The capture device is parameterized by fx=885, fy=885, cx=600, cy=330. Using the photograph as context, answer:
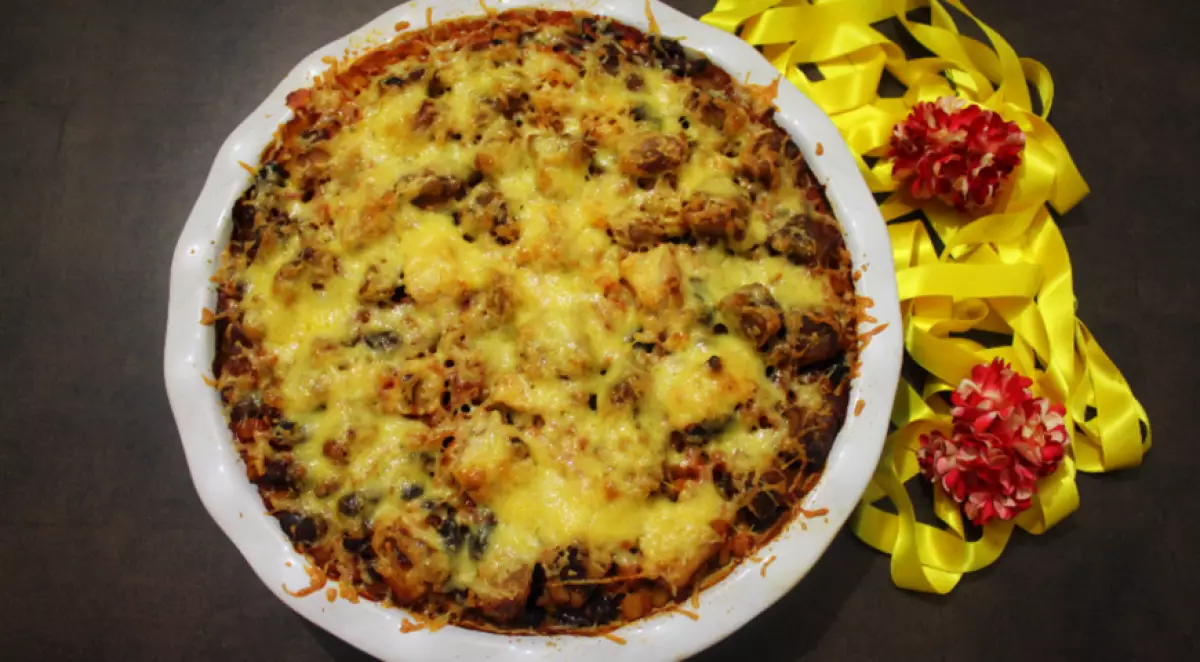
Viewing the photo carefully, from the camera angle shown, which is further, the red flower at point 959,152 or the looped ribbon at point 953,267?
the red flower at point 959,152

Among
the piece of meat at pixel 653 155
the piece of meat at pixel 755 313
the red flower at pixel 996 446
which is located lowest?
the red flower at pixel 996 446

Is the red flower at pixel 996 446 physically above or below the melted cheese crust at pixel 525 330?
below

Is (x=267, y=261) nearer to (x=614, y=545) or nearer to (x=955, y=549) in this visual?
(x=614, y=545)

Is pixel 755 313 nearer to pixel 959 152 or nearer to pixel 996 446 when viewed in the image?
pixel 996 446

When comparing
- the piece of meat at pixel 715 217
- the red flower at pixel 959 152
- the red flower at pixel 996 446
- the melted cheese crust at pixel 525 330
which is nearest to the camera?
the melted cheese crust at pixel 525 330

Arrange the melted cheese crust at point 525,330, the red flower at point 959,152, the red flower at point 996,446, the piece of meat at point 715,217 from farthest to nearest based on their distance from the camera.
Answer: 1. the red flower at point 959,152
2. the red flower at point 996,446
3. the piece of meat at point 715,217
4. the melted cheese crust at point 525,330

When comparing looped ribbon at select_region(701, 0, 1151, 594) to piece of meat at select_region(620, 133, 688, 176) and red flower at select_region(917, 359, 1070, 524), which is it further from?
piece of meat at select_region(620, 133, 688, 176)

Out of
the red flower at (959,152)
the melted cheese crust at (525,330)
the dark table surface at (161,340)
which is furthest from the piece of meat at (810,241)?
the dark table surface at (161,340)

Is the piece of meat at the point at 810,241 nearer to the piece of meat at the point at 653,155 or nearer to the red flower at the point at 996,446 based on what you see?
the piece of meat at the point at 653,155

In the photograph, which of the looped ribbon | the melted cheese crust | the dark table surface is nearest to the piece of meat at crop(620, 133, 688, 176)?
the melted cheese crust
